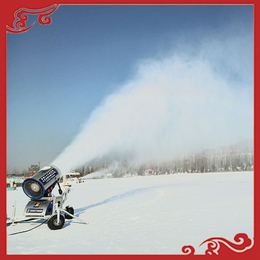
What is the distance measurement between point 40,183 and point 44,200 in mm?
850

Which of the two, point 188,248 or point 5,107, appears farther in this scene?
point 5,107

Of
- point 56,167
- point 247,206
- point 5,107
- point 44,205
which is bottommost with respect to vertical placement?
point 247,206

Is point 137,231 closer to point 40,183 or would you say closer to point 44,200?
point 44,200

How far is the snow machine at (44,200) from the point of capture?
9906 mm

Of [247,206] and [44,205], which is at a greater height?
[44,205]

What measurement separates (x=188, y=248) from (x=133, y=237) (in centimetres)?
209

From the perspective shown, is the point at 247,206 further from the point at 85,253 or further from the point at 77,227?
the point at 85,253

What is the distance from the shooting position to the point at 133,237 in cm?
858

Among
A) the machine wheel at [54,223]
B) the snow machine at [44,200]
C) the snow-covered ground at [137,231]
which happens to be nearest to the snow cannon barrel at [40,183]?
the snow machine at [44,200]

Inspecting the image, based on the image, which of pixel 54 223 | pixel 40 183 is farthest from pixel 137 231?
pixel 40 183

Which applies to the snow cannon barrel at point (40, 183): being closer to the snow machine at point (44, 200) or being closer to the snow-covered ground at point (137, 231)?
the snow machine at point (44, 200)

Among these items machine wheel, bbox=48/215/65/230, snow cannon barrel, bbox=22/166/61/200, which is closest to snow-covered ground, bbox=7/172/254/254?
machine wheel, bbox=48/215/65/230

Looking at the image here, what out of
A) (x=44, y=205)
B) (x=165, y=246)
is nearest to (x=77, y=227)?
(x=44, y=205)

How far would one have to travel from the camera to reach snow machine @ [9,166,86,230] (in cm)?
991
